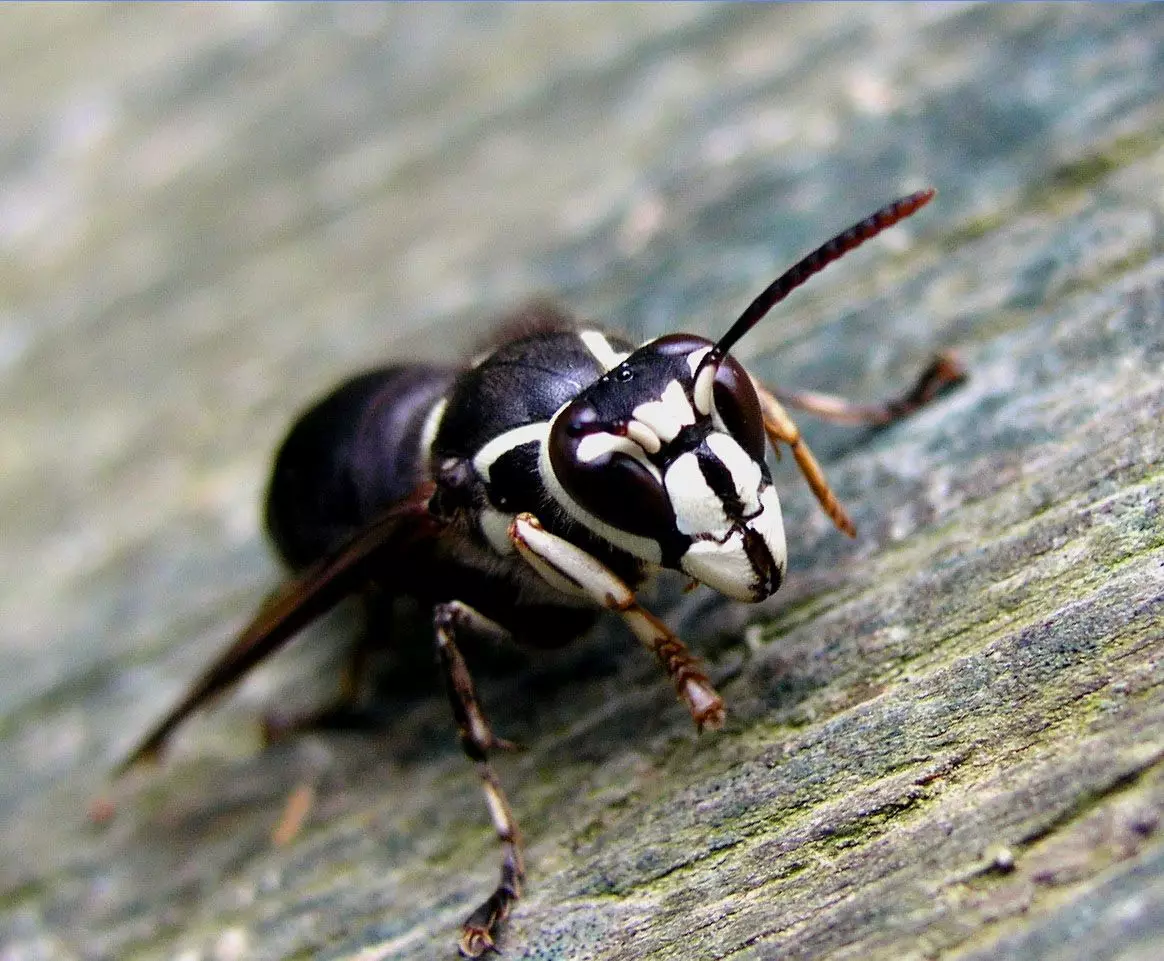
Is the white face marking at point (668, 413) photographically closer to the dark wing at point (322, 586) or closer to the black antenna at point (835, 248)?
the black antenna at point (835, 248)

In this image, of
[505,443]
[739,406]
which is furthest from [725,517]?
[505,443]

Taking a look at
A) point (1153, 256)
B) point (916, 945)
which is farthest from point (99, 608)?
point (1153, 256)

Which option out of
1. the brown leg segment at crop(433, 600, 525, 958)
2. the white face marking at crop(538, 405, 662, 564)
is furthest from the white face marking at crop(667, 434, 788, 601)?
the brown leg segment at crop(433, 600, 525, 958)

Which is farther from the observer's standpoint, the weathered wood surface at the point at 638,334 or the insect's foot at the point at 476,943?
the insect's foot at the point at 476,943

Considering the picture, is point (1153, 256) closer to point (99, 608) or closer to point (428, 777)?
point (428, 777)

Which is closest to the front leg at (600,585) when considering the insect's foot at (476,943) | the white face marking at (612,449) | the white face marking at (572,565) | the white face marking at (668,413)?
the white face marking at (572,565)

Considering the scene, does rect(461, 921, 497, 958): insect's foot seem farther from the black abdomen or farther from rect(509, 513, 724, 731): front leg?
the black abdomen

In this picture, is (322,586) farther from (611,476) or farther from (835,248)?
(835,248)
